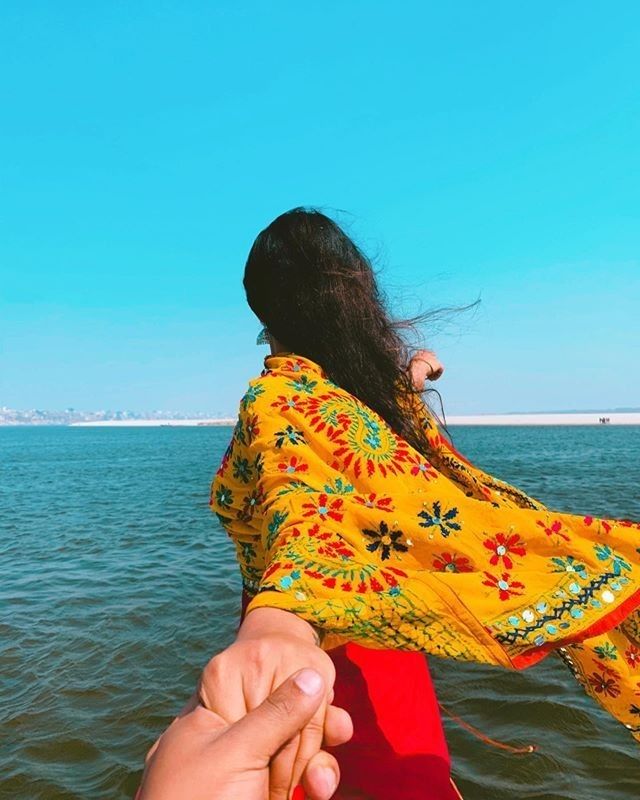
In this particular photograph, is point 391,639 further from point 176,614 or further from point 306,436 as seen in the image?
point 176,614

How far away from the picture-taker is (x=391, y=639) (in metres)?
Answer: 1.31

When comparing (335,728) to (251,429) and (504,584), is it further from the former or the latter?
(251,429)

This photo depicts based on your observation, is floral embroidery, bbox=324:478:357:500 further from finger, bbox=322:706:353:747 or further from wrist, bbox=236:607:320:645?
finger, bbox=322:706:353:747

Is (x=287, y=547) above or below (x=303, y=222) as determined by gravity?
below

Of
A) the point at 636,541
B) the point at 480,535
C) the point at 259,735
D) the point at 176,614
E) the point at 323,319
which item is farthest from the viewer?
the point at 176,614

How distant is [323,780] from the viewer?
2.89ft

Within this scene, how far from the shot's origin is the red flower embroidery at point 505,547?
159 cm

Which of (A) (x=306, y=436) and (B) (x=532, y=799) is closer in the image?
(A) (x=306, y=436)

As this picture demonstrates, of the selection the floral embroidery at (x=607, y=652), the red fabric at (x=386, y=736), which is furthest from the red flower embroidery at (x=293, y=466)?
the floral embroidery at (x=607, y=652)

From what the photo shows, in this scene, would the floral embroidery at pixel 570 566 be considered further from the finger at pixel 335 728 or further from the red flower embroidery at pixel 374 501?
the finger at pixel 335 728

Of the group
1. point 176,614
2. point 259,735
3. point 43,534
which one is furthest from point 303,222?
point 43,534

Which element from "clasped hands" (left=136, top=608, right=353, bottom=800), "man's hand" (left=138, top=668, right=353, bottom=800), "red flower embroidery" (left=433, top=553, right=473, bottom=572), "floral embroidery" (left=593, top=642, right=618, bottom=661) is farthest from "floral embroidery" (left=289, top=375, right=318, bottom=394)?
"floral embroidery" (left=593, top=642, right=618, bottom=661)

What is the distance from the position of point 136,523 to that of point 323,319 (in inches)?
687

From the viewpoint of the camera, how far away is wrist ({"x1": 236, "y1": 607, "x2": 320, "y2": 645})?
1.05 metres
